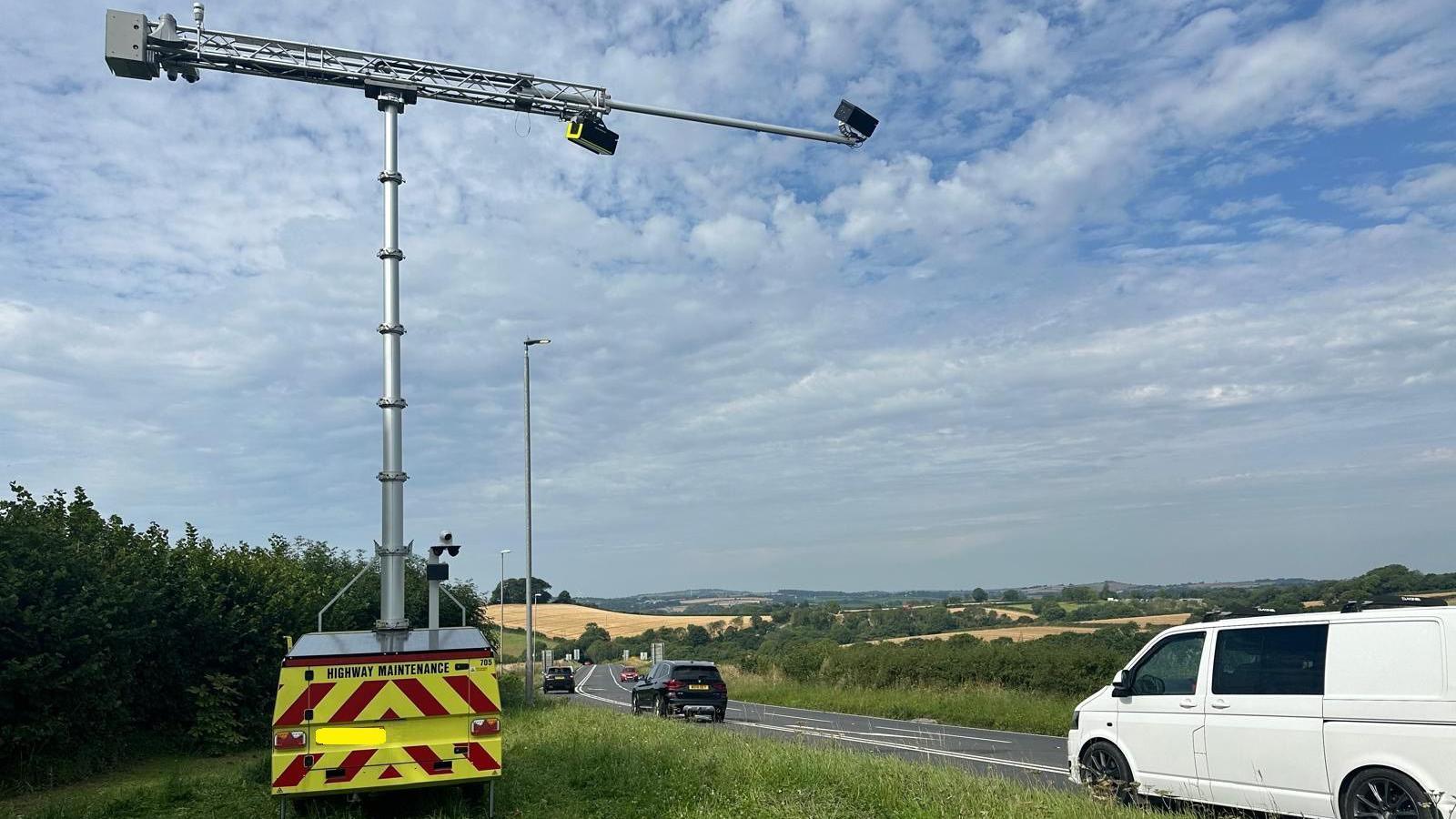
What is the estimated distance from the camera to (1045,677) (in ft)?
101

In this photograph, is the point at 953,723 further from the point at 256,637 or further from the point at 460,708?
the point at 460,708

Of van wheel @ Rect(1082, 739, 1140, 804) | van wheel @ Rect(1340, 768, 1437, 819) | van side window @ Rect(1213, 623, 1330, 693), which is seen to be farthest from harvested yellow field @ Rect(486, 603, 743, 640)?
van wheel @ Rect(1340, 768, 1437, 819)

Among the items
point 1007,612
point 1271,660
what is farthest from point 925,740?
point 1007,612

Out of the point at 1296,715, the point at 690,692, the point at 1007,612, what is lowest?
the point at 1007,612

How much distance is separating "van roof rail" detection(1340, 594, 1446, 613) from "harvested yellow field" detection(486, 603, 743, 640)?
84437mm

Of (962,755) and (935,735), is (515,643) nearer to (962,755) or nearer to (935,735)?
(935,735)

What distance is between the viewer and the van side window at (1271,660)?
29.3 ft

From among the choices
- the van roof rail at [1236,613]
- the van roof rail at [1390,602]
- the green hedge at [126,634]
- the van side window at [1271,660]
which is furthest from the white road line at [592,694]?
the van roof rail at [1390,602]

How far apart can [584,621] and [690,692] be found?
8071 cm

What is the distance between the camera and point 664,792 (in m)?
10.6

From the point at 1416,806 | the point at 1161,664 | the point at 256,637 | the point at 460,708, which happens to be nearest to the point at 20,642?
the point at 256,637

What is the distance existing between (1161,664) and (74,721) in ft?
48.1

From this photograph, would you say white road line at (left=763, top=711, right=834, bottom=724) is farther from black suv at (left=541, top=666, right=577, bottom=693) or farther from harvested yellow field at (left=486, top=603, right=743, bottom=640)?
harvested yellow field at (left=486, top=603, right=743, bottom=640)

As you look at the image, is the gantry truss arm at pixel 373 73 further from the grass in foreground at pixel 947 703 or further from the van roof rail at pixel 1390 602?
the grass in foreground at pixel 947 703
